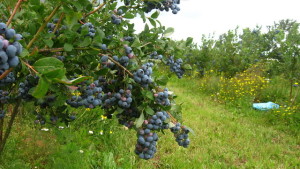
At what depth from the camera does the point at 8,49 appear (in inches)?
23.0

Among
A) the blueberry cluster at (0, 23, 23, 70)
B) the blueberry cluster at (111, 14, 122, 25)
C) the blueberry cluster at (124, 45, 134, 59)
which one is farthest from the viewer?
the blueberry cluster at (111, 14, 122, 25)

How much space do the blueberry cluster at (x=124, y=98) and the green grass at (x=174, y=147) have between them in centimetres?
136

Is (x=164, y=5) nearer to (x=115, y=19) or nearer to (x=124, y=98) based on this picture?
(x=115, y=19)

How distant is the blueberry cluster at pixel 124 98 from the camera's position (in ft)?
4.05

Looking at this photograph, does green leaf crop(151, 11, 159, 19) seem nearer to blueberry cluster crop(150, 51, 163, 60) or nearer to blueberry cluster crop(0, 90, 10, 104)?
blueberry cluster crop(150, 51, 163, 60)

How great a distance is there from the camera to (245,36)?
10.1 metres

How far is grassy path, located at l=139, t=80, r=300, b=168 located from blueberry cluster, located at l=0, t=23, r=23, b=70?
2.77m

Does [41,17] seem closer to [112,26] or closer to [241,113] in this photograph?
[112,26]

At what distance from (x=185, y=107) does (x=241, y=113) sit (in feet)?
3.92

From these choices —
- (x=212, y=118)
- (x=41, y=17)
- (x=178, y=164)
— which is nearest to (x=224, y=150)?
(x=178, y=164)

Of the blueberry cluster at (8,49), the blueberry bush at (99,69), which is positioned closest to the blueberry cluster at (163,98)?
the blueberry bush at (99,69)

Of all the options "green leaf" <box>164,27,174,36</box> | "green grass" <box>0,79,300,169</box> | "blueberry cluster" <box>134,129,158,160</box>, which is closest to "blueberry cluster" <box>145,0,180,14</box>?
"green leaf" <box>164,27,174,36</box>

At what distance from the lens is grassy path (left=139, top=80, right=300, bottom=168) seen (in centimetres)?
338

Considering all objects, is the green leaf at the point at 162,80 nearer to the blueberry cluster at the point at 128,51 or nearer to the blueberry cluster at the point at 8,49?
the blueberry cluster at the point at 128,51
